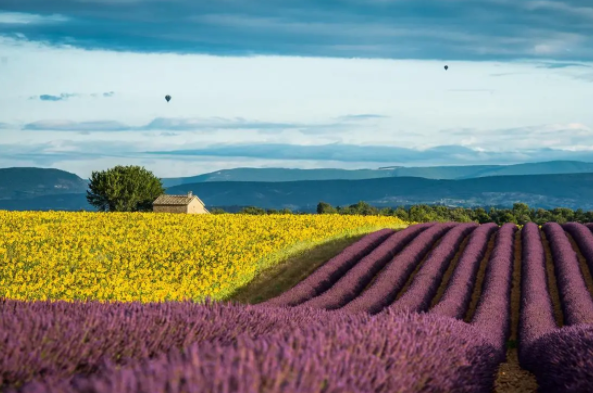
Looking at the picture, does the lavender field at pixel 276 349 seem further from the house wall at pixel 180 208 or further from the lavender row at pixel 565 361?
the house wall at pixel 180 208

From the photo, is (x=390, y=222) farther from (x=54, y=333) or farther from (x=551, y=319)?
(x=54, y=333)

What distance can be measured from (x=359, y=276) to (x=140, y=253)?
7793 millimetres

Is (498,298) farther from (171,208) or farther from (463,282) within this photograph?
(171,208)

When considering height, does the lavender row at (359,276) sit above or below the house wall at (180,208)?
below

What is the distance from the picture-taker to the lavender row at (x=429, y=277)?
18352 millimetres

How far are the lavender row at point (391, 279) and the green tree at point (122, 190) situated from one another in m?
43.5

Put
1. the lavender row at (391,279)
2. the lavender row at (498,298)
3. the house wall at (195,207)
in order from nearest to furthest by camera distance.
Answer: the lavender row at (498,298) < the lavender row at (391,279) < the house wall at (195,207)

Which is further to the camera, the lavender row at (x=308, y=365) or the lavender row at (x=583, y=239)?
the lavender row at (x=583, y=239)

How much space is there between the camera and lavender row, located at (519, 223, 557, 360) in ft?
45.4

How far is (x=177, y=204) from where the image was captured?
213 feet

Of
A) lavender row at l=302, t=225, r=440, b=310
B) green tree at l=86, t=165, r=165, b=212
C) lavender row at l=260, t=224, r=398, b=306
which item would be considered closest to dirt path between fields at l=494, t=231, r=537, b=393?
lavender row at l=302, t=225, r=440, b=310

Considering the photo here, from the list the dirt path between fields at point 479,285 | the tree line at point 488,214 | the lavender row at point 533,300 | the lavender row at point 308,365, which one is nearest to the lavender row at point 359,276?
the dirt path between fields at point 479,285

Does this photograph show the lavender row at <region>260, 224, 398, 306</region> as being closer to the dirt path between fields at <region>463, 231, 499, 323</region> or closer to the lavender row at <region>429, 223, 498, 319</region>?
the lavender row at <region>429, 223, 498, 319</region>

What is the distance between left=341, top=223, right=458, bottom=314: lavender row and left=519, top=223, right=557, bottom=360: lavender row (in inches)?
145
